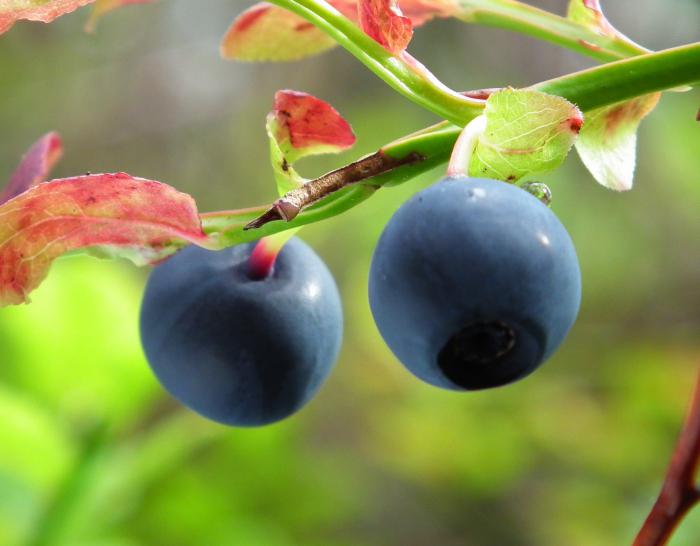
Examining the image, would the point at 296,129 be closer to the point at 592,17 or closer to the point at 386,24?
the point at 386,24

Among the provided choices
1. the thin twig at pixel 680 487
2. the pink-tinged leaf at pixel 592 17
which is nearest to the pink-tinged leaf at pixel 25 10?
the pink-tinged leaf at pixel 592 17

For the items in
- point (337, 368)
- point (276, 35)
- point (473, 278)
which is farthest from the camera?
point (337, 368)

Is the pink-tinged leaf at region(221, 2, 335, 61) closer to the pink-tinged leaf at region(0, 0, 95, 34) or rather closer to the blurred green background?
the pink-tinged leaf at region(0, 0, 95, 34)

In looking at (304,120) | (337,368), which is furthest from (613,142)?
(337,368)

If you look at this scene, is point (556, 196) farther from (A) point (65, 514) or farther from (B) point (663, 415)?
(A) point (65, 514)

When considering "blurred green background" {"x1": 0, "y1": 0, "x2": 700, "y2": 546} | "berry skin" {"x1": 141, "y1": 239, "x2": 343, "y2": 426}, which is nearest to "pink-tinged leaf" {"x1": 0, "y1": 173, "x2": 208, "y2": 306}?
"berry skin" {"x1": 141, "y1": 239, "x2": 343, "y2": 426}

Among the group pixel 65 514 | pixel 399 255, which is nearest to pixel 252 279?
pixel 399 255
